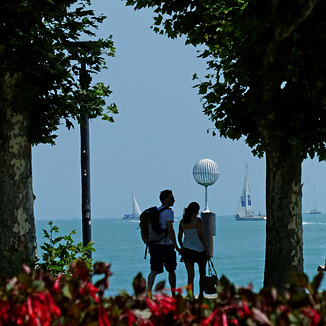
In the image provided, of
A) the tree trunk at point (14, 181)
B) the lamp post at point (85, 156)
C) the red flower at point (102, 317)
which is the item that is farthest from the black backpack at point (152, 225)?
the red flower at point (102, 317)

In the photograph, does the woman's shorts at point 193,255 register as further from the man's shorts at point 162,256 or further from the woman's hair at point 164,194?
the woman's hair at point 164,194

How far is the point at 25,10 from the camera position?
13703mm

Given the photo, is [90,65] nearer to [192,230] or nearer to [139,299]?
[192,230]

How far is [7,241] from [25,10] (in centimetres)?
402

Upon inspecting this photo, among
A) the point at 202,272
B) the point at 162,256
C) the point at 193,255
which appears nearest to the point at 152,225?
the point at 162,256

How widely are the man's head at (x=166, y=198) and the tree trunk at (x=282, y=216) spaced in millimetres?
1661

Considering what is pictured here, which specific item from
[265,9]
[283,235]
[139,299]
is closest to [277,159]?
[283,235]

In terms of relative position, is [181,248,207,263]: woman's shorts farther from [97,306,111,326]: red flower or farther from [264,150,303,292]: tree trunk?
[97,306,111,326]: red flower

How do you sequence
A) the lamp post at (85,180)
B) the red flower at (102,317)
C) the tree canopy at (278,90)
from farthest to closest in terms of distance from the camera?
1. the lamp post at (85,180)
2. the tree canopy at (278,90)
3. the red flower at (102,317)

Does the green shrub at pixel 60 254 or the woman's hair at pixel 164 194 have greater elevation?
the woman's hair at pixel 164 194

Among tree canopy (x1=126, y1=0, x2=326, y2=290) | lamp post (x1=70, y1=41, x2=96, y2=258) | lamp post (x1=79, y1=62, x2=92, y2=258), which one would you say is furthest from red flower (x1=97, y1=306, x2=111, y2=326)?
lamp post (x1=79, y1=62, x2=92, y2=258)

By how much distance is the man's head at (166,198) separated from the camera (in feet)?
45.7

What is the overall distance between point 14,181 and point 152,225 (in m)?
2.56

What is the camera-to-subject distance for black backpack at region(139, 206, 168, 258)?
14.0 metres
